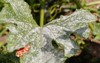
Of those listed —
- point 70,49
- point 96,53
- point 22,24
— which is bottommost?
point 96,53

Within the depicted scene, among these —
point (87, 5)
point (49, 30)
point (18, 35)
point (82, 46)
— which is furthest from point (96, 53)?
point (18, 35)

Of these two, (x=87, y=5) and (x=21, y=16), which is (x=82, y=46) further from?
(x=21, y=16)

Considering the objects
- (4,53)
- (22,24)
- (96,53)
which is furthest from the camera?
(96,53)

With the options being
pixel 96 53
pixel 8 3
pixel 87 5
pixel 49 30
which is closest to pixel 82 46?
pixel 96 53

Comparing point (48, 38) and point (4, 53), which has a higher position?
point (48, 38)

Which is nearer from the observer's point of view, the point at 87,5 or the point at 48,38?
the point at 48,38

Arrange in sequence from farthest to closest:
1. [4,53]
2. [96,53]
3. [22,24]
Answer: [96,53]
[4,53]
[22,24]
